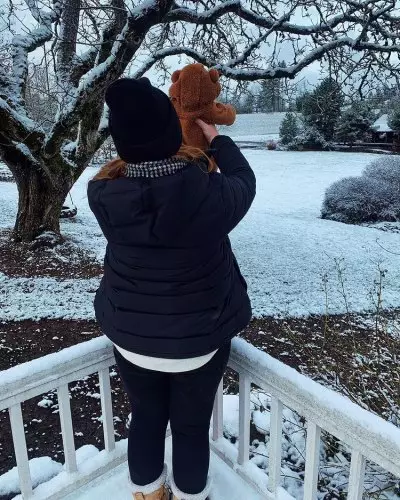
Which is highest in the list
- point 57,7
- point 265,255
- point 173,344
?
point 57,7

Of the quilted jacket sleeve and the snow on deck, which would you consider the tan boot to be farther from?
the quilted jacket sleeve

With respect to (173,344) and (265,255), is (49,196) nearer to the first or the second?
(265,255)

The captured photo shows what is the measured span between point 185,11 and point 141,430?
694 centimetres

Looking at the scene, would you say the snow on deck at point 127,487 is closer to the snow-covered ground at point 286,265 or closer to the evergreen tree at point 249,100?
the snow-covered ground at point 286,265

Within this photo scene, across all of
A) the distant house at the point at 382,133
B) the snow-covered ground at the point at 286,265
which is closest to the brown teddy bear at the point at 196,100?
the snow-covered ground at the point at 286,265

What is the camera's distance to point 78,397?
3938 mm

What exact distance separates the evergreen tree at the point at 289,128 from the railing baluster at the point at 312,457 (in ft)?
102

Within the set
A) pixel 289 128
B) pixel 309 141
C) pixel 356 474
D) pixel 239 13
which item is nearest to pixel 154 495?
pixel 356 474

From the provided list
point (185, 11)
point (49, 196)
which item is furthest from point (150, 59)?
point (49, 196)

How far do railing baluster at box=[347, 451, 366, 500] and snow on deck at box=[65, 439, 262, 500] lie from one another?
1.99 feet

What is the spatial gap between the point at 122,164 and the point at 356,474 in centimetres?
131

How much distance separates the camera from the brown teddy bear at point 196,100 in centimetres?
160

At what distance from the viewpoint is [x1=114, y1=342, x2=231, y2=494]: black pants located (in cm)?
161

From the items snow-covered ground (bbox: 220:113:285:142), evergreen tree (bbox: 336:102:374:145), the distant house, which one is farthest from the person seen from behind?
snow-covered ground (bbox: 220:113:285:142)
